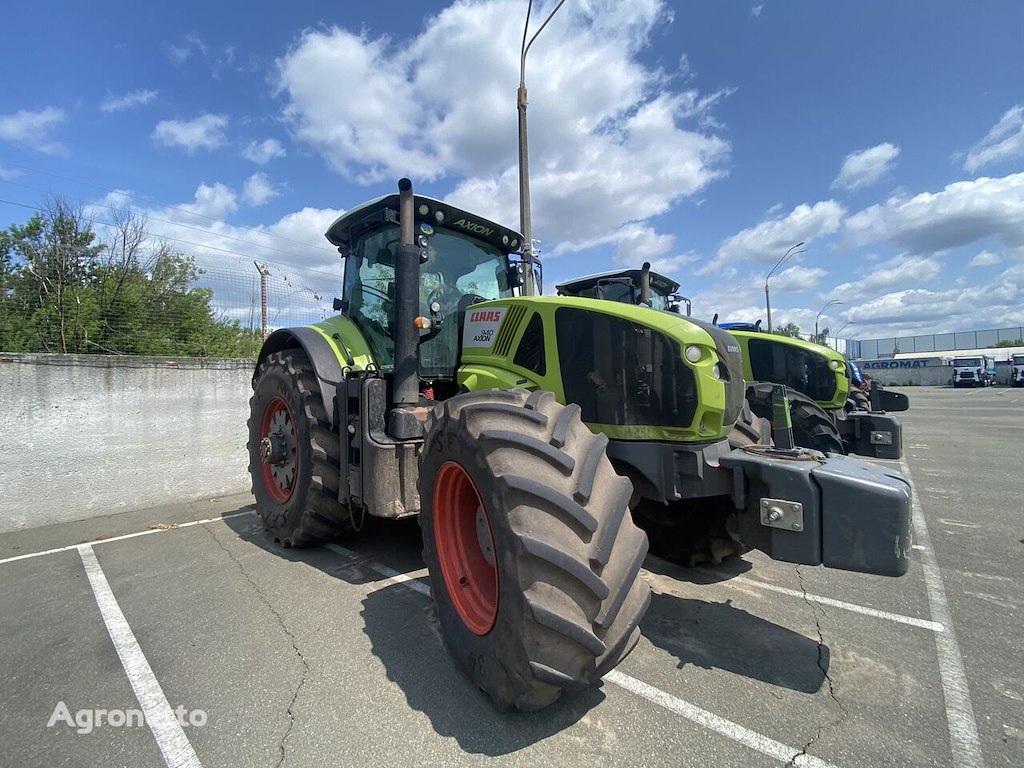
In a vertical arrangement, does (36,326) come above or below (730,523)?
above

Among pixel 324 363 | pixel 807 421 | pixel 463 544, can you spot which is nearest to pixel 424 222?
pixel 324 363

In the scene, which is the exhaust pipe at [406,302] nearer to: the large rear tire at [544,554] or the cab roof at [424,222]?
the cab roof at [424,222]

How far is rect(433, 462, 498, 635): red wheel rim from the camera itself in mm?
2531

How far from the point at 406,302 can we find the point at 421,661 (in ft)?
7.19

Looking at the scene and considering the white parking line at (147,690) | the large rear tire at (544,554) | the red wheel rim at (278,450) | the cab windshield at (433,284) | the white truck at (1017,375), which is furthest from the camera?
the white truck at (1017,375)

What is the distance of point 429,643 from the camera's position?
9.23 ft

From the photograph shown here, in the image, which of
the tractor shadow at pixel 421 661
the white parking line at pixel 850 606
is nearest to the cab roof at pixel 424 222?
the tractor shadow at pixel 421 661

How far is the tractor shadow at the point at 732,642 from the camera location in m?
2.50

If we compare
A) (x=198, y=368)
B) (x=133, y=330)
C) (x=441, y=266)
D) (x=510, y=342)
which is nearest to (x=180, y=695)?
(x=510, y=342)

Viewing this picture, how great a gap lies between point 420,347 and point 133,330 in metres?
5.99

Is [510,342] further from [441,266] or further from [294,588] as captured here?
[294,588]

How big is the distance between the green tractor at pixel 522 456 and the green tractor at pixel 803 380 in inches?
97.3

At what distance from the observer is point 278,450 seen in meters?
4.46

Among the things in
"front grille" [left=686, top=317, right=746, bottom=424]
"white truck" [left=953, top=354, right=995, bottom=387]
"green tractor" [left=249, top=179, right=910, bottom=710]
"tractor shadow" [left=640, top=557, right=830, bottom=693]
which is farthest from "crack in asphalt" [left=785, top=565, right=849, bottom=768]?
"white truck" [left=953, top=354, right=995, bottom=387]
